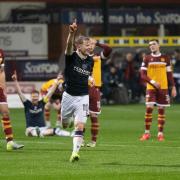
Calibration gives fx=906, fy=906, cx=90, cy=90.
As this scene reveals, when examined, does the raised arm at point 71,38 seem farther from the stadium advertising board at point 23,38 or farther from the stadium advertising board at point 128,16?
the stadium advertising board at point 128,16

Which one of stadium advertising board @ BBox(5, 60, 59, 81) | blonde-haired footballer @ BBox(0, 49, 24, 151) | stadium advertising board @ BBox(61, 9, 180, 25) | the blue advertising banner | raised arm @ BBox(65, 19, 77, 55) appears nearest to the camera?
raised arm @ BBox(65, 19, 77, 55)

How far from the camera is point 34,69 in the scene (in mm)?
39781

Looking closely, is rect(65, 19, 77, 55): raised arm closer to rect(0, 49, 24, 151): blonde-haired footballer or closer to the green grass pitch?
the green grass pitch

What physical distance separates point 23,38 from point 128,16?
508cm

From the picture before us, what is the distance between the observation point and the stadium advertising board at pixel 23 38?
138 ft

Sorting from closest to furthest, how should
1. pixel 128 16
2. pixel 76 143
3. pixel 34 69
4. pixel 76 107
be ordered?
pixel 76 143 < pixel 76 107 < pixel 34 69 < pixel 128 16

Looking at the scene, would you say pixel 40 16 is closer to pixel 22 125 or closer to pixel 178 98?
pixel 178 98

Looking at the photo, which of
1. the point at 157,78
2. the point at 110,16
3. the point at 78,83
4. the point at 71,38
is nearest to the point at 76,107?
the point at 78,83

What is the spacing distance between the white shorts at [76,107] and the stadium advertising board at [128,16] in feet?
85.5

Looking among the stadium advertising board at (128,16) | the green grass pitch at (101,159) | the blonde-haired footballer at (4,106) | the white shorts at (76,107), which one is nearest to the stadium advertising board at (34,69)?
the stadium advertising board at (128,16)

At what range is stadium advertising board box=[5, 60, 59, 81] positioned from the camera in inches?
1551

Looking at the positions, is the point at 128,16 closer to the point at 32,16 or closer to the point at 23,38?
the point at 32,16

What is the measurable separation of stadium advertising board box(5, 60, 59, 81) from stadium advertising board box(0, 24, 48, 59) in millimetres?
1583

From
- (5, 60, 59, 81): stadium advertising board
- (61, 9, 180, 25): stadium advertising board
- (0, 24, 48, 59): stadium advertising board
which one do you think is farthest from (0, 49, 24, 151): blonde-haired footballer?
(61, 9, 180, 25): stadium advertising board
